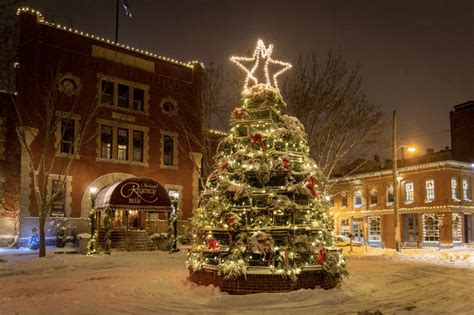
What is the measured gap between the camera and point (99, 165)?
28516 millimetres

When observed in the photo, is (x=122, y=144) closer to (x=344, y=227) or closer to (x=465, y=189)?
(x=344, y=227)

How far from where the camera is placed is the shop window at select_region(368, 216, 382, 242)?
144 feet

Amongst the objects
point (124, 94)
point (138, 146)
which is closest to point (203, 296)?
point (124, 94)

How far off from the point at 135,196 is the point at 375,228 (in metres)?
27.7

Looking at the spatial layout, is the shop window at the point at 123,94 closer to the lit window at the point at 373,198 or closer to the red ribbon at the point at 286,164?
the red ribbon at the point at 286,164

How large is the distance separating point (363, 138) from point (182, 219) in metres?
15.4

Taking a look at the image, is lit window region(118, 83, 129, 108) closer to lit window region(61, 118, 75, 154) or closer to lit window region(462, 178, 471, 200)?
lit window region(61, 118, 75, 154)

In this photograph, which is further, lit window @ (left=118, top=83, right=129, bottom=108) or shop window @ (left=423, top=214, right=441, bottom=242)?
shop window @ (left=423, top=214, right=441, bottom=242)

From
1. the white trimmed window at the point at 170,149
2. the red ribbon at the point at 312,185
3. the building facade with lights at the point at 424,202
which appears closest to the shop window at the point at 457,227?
the building facade with lights at the point at 424,202

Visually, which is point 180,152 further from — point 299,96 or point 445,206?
point 445,206

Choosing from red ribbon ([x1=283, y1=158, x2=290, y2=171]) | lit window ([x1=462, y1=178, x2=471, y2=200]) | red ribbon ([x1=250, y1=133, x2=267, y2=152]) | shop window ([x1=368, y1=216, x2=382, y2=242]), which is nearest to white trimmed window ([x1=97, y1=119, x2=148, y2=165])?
red ribbon ([x1=250, y1=133, x2=267, y2=152])

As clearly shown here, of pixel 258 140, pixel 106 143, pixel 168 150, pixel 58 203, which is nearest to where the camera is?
pixel 258 140

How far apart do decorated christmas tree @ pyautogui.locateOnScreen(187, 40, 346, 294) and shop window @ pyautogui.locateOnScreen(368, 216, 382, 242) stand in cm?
3457

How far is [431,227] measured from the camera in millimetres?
38688
